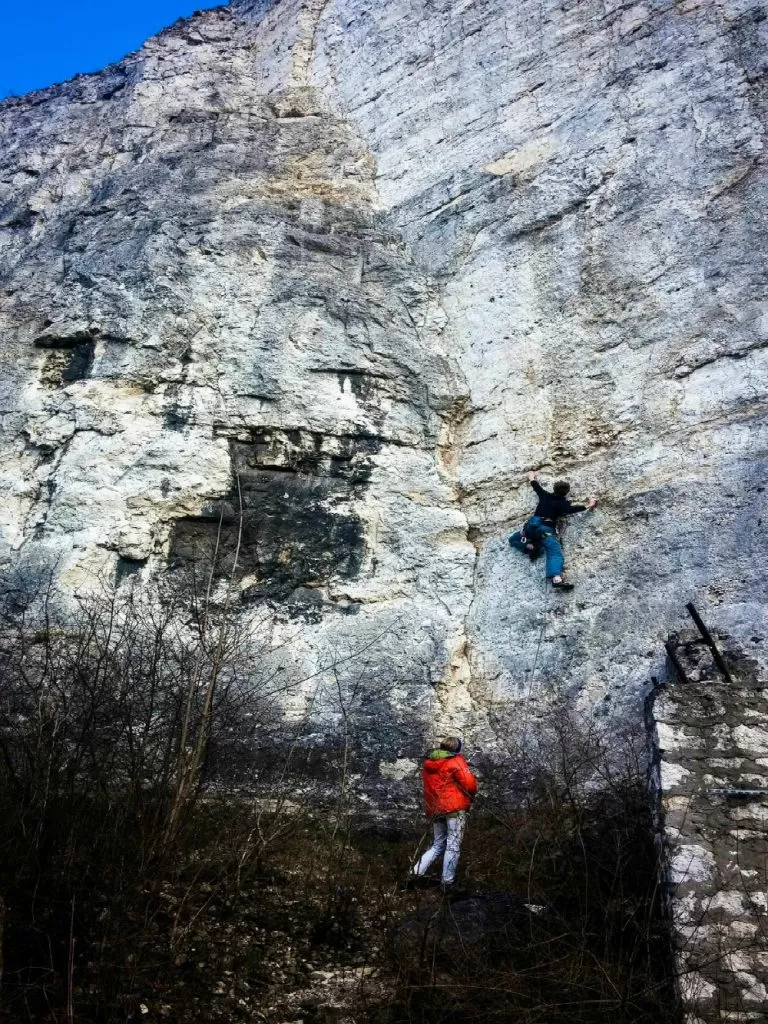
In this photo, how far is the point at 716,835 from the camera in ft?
15.8

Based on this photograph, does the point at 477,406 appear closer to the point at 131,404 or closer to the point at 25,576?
the point at 131,404

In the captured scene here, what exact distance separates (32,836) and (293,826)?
2.02m

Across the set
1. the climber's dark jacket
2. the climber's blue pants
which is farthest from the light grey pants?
the climber's dark jacket

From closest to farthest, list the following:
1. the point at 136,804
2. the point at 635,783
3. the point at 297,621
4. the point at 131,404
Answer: the point at 136,804 < the point at 635,783 < the point at 297,621 < the point at 131,404

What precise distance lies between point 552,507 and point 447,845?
130 inches

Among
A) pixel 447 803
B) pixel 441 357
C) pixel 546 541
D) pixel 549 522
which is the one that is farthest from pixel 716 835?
pixel 441 357

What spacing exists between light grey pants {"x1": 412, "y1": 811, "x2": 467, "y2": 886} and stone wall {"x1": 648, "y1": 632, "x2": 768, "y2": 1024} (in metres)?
1.37

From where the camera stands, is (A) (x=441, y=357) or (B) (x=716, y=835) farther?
(A) (x=441, y=357)

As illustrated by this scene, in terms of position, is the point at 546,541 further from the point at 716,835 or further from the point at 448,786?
the point at 716,835

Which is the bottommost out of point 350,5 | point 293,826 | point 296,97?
point 293,826

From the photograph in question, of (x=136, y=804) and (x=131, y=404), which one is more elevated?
(x=131, y=404)

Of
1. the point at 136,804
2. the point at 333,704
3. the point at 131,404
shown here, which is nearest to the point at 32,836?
the point at 136,804

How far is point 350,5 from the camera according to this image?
534 inches

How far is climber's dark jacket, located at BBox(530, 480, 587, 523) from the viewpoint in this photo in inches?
312
